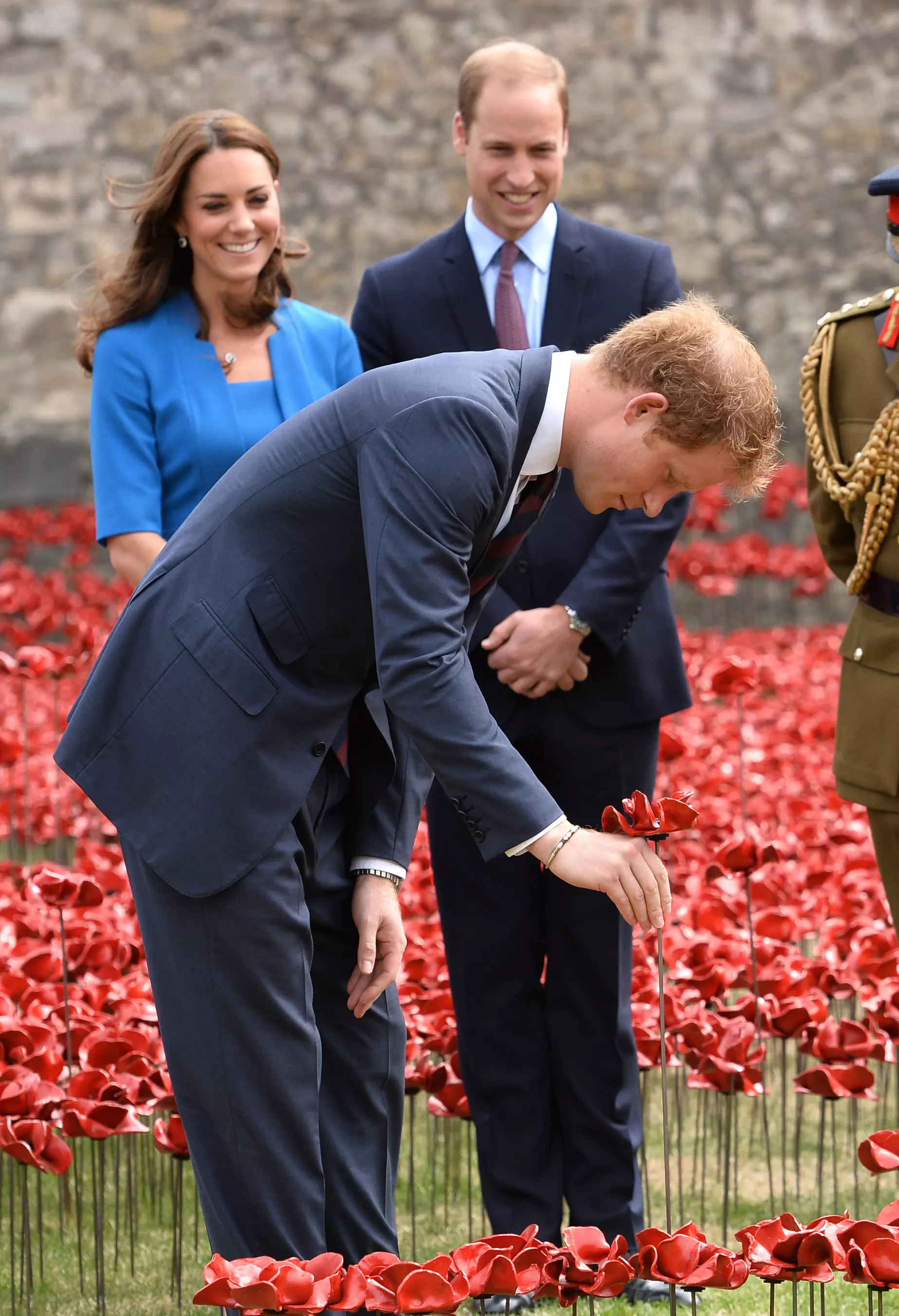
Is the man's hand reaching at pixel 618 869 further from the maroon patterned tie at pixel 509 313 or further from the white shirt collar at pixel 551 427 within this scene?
the maroon patterned tie at pixel 509 313

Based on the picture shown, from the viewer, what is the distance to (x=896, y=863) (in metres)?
2.89

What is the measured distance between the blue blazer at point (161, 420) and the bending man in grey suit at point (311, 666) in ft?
3.00

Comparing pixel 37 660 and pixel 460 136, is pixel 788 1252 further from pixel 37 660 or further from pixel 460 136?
pixel 37 660

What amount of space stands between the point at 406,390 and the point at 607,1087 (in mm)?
1574

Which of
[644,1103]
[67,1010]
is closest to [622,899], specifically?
[67,1010]

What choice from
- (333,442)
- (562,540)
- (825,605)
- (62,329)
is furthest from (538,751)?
(62,329)

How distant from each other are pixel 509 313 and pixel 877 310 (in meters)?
0.68

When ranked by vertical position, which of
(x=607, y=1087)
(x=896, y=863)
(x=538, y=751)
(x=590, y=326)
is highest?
(x=590, y=326)

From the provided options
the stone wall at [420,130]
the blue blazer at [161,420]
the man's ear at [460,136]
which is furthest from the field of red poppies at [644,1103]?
the stone wall at [420,130]

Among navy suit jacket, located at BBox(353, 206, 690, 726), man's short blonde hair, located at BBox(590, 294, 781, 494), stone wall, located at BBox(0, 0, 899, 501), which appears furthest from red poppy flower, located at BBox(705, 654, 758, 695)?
stone wall, located at BBox(0, 0, 899, 501)

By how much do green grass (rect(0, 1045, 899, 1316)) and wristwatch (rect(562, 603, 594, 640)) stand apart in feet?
3.52

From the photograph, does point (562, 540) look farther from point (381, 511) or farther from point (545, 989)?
point (381, 511)

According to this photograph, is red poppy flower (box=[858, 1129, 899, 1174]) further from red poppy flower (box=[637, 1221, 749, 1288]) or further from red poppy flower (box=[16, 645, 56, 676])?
red poppy flower (box=[16, 645, 56, 676])

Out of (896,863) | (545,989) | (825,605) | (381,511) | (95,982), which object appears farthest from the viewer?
(825,605)
